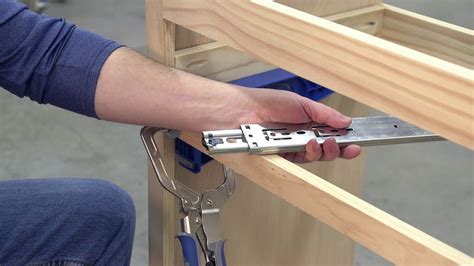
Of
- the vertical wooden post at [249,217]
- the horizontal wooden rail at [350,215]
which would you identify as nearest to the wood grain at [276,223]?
the vertical wooden post at [249,217]

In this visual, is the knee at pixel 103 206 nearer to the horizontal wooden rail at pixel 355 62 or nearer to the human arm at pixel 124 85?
the human arm at pixel 124 85

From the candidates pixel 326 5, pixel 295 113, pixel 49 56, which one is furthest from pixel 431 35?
pixel 49 56

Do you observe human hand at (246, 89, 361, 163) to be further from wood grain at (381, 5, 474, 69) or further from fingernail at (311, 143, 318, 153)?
wood grain at (381, 5, 474, 69)

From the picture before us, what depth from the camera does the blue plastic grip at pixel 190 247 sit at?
2.24 ft

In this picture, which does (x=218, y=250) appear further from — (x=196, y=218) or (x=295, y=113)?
(x=295, y=113)

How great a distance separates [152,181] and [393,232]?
0.37 meters

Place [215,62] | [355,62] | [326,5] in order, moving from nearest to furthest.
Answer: [355,62]
[215,62]
[326,5]

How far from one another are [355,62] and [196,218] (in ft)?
0.89

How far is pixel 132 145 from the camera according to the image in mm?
1775

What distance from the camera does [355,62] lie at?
1.64ft

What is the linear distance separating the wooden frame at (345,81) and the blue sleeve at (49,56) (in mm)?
86

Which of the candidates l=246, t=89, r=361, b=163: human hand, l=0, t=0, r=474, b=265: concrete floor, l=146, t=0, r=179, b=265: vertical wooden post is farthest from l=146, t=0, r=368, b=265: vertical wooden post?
l=0, t=0, r=474, b=265: concrete floor

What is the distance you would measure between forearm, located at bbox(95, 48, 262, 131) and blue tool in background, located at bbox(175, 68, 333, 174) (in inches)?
2.7

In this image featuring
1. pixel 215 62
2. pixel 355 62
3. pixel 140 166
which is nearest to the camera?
pixel 355 62
